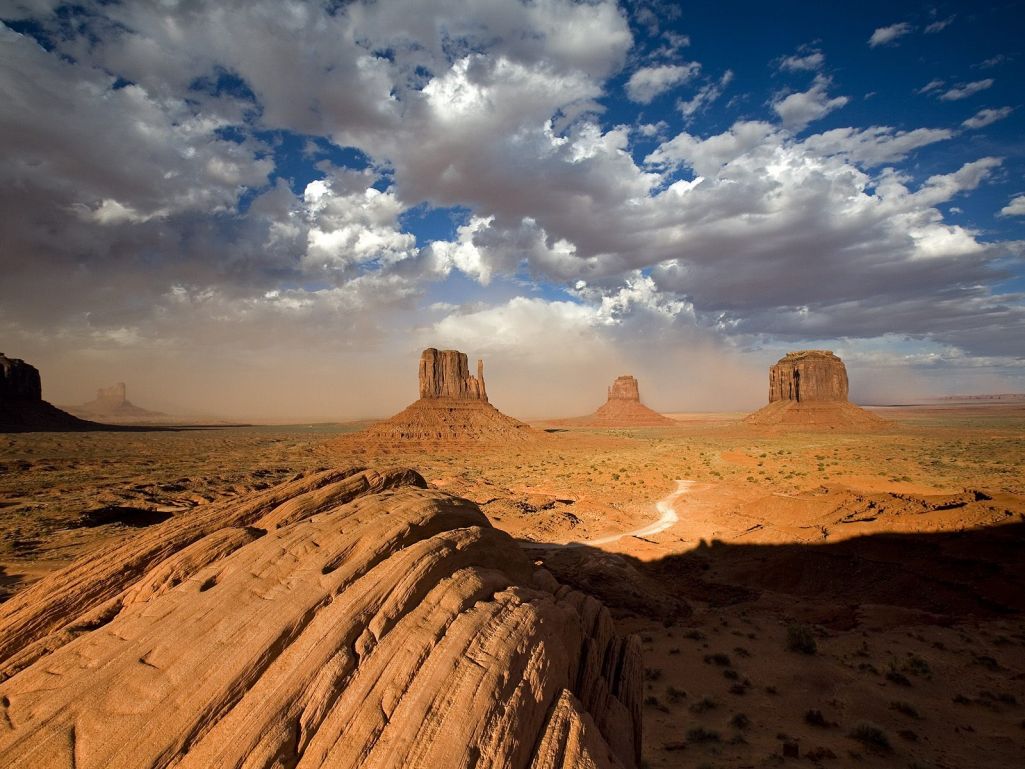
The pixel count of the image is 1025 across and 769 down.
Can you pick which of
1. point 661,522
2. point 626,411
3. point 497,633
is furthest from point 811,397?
point 497,633

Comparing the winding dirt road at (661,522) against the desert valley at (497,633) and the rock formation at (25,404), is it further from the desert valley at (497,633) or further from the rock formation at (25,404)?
the rock formation at (25,404)

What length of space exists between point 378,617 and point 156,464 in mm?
62546

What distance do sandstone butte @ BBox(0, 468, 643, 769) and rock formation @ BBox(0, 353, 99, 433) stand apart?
475 feet

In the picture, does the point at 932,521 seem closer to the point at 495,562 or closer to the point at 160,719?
Result: the point at 495,562

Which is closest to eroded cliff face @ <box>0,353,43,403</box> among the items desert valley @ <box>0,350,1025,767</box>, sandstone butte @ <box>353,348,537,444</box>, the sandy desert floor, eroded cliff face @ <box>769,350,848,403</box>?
sandstone butte @ <box>353,348,537,444</box>

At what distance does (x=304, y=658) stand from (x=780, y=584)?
70.5ft

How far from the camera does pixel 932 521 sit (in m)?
22.2

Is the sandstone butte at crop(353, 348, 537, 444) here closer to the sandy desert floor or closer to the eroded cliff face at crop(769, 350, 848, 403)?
the sandy desert floor

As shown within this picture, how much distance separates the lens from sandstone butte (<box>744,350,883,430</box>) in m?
116

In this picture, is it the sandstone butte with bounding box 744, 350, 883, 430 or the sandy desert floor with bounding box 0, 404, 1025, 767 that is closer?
the sandy desert floor with bounding box 0, 404, 1025, 767

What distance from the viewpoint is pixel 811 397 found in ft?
420

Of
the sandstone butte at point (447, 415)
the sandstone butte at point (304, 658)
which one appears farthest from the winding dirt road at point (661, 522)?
the sandstone butte at point (447, 415)

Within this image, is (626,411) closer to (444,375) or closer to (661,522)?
(444,375)

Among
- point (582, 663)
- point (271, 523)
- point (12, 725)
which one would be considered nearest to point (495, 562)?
point (582, 663)
